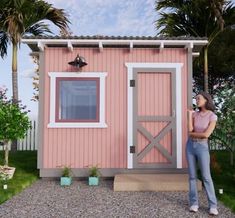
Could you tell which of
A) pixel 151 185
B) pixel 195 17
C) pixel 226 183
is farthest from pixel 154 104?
pixel 195 17

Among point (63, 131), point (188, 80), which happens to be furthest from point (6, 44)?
point (188, 80)

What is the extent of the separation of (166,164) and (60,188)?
2.50 m

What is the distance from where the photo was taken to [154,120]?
28.4 ft

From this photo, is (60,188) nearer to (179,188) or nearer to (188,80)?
(179,188)

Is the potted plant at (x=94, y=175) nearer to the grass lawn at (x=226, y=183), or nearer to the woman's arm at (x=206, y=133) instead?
the grass lawn at (x=226, y=183)

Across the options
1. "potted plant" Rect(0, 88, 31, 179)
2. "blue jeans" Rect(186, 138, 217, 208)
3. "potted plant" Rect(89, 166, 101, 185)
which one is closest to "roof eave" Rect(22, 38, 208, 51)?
"potted plant" Rect(0, 88, 31, 179)

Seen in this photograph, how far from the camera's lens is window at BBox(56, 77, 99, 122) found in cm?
875

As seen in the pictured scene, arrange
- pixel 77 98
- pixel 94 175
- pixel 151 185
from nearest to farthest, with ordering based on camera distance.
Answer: pixel 151 185 < pixel 94 175 < pixel 77 98

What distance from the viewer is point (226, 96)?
1069 centimetres

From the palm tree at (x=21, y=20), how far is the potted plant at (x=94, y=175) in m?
7.42

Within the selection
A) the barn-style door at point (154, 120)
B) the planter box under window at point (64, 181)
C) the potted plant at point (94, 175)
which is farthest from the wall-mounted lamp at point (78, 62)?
the planter box under window at point (64, 181)

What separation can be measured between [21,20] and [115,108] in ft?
27.0

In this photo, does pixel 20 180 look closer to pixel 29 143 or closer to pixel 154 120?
pixel 154 120

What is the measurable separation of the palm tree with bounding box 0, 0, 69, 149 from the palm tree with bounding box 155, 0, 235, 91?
4.36 m
